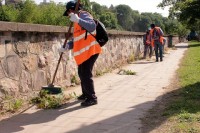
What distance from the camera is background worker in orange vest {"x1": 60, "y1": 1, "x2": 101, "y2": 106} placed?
5.58 m

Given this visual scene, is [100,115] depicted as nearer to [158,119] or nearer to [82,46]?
[158,119]

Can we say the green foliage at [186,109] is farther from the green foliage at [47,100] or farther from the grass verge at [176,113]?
the green foliage at [47,100]

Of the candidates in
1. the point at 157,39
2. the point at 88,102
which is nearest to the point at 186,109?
the point at 88,102

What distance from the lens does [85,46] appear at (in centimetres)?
576

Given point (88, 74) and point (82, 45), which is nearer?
point (82, 45)

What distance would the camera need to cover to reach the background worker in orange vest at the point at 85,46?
5578mm

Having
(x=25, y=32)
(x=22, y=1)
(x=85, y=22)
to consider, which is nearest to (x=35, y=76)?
(x=25, y=32)

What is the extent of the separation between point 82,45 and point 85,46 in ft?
0.17

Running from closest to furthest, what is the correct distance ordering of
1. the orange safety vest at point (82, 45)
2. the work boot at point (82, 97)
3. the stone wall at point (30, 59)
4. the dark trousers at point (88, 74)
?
the stone wall at point (30, 59), the orange safety vest at point (82, 45), the dark trousers at point (88, 74), the work boot at point (82, 97)

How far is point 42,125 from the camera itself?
15.7 feet

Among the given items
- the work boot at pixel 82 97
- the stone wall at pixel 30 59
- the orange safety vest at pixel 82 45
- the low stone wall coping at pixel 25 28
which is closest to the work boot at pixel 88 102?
the work boot at pixel 82 97

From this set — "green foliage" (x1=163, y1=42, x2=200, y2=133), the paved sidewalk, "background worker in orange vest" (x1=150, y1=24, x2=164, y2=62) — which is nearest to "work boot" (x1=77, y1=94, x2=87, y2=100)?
the paved sidewalk

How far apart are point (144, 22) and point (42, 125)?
359 ft

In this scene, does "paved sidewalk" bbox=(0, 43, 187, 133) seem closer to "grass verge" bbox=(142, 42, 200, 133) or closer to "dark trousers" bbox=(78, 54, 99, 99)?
"grass verge" bbox=(142, 42, 200, 133)
